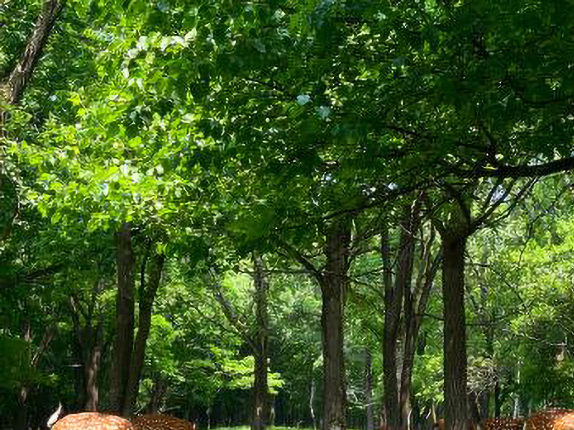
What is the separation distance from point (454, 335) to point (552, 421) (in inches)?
172

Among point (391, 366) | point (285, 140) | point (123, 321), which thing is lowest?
point (391, 366)

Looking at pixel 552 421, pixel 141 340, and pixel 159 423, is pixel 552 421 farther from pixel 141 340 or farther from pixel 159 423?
pixel 141 340

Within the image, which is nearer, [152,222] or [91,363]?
[152,222]

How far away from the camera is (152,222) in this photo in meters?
11.0

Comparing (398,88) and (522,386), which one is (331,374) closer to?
(398,88)

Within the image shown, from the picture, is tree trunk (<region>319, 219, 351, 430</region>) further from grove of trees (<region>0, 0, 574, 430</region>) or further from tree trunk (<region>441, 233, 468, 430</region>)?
tree trunk (<region>441, 233, 468, 430</region>)

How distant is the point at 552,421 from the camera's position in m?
13.1

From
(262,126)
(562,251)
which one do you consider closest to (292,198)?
(262,126)

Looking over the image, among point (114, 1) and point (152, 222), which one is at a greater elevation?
point (114, 1)

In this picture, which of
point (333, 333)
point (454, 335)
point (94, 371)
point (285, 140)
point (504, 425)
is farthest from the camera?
point (94, 371)

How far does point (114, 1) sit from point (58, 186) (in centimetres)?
440

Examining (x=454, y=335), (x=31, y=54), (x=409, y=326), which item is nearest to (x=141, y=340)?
(x=409, y=326)

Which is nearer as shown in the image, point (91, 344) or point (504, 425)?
point (504, 425)

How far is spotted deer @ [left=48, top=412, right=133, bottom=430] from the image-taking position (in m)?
10.2
